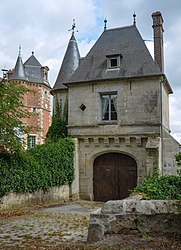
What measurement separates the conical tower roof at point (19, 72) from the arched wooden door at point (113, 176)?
56.1 ft

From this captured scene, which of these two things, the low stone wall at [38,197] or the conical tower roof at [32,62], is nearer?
the low stone wall at [38,197]

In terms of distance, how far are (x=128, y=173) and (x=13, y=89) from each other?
6.98m

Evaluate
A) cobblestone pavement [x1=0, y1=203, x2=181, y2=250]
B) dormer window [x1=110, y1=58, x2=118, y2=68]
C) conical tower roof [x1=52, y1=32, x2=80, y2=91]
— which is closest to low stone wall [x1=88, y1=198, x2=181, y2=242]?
cobblestone pavement [x1=0, y1=203, x2=181, y2=250]

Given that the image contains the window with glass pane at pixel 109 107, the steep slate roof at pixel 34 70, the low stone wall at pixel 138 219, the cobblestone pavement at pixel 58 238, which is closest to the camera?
the cobblestone pavement at pixel 58 238

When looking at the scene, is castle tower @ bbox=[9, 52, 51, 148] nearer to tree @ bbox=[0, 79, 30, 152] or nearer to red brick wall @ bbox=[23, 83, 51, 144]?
red brick wall @ bbox=[23, 83, 51, 144]

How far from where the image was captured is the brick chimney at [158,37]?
14336mm

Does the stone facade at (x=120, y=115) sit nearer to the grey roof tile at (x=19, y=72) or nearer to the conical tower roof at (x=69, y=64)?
the conical tower roof at (x=69, y=64)

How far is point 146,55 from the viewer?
1417cm

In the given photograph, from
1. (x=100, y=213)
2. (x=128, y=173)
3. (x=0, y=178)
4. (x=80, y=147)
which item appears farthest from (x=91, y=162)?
(x=100, y=213)

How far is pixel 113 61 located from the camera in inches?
571

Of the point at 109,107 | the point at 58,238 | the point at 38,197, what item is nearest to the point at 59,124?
the point at 109,107

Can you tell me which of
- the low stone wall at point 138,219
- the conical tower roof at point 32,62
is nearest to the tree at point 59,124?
the low stone wall at point 138,219

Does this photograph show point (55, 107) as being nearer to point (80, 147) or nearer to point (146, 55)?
point (80, 147)

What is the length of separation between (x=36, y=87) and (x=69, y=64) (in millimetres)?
14185
